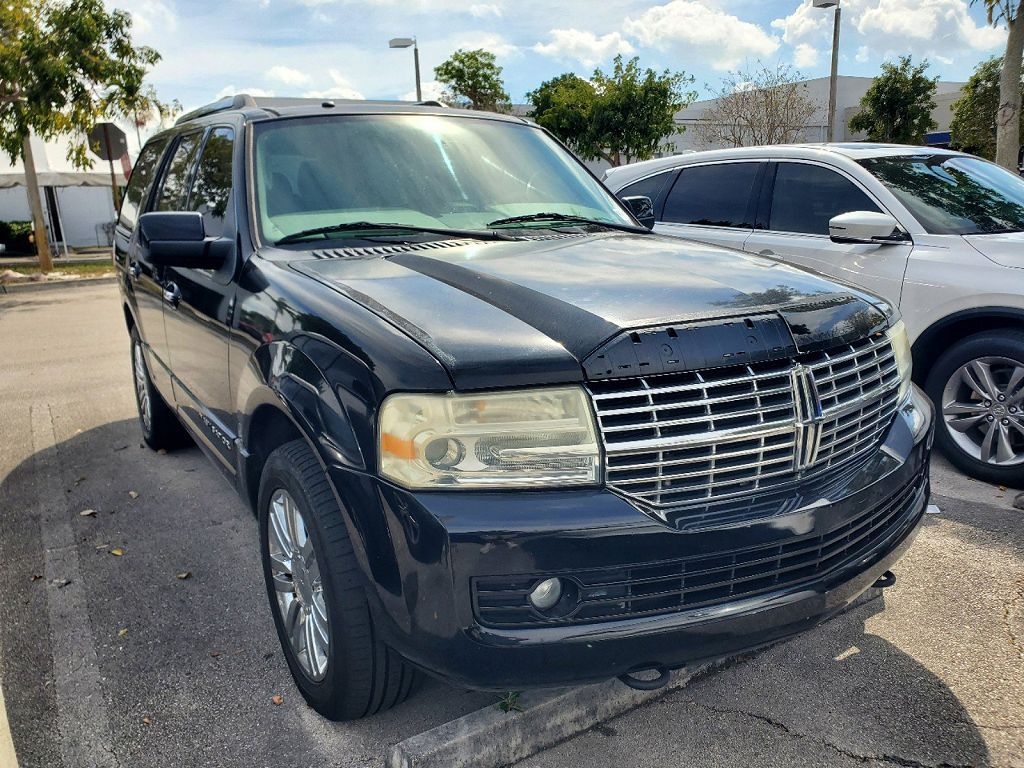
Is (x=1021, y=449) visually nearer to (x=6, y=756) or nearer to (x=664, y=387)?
(x=664, y=387)

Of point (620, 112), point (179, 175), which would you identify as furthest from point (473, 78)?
point (179, 175)

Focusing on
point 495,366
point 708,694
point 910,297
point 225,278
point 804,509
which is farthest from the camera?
point 910,297

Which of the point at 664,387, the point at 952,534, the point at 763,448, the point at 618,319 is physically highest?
the point at 618,319

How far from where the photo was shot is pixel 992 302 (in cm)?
443

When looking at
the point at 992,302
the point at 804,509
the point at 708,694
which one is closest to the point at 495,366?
the point at 804,509

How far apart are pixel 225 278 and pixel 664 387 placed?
72.2 inches

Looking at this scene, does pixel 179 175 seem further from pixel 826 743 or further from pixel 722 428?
pixel 826 743

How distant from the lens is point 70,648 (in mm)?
3111

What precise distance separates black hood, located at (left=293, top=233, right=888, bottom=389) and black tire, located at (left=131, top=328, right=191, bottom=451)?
272 centimetres

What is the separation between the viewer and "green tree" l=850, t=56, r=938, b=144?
3259 cm

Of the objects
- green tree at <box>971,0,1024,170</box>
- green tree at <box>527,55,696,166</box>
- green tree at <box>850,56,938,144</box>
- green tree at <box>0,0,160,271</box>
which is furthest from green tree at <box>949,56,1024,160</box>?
green tree at <box>0,0,160,271</box>

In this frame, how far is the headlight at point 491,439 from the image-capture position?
1.99 meters

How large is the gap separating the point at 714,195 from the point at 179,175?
3.59 metres

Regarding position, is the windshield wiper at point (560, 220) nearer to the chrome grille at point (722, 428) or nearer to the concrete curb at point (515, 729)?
the chrome grille at point (722, 428)
